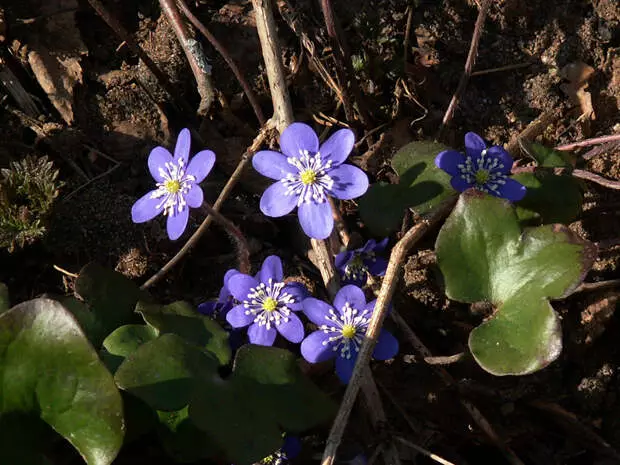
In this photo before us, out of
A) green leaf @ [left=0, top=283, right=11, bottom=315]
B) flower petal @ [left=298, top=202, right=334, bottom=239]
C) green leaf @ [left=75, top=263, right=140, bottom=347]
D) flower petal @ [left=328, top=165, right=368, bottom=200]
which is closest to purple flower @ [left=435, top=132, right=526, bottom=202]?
flower petal @ [left=328, top=165, right=368, bottom=200]

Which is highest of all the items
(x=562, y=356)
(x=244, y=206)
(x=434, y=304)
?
(x=244, y=206)

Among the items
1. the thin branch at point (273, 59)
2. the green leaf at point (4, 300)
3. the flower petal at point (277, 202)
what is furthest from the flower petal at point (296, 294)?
the green leaf at point (4, 300)

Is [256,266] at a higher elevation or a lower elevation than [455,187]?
lower

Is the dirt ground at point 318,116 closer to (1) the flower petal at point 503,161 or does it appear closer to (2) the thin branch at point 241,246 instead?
(2) the thin branch at point 241,246

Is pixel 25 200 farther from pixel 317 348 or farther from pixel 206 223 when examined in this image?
pixel 317 348

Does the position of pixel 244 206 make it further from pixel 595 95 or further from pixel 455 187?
pixel 595 95

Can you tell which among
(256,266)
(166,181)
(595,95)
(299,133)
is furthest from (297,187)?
(595,95)

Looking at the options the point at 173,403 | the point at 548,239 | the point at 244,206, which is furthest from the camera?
the point at 244,206
